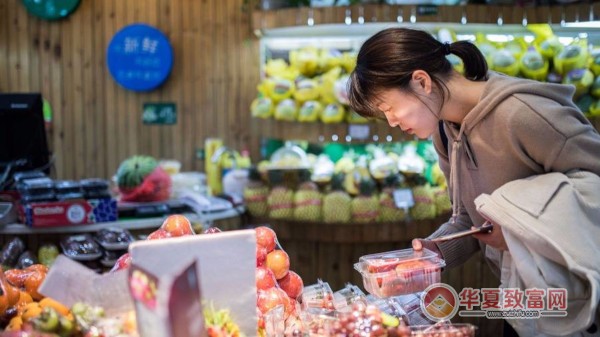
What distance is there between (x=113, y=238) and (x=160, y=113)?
9.79 feet

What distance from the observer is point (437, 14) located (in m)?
4.89

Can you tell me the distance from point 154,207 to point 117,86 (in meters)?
2.52

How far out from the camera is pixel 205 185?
6.01 meters

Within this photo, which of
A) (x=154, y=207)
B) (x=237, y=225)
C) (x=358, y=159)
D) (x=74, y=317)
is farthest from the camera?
(x=358, y=159)

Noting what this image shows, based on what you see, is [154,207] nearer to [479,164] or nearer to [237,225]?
[237,225]

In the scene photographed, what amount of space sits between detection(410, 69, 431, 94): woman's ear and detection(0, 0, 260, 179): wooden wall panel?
4.52 m

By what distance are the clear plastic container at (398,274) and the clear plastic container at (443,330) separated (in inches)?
7.7

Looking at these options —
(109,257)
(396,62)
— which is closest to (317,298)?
(396,62)

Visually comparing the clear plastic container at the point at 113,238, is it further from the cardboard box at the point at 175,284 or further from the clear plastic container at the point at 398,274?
the cardboard box at the point at 175,284

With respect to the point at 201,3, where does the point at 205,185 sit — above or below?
below

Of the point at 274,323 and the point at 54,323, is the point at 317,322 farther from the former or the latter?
the point at 54,323

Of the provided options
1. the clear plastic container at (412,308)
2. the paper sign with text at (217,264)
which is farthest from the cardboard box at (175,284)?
the clear plastic container at (412,308)

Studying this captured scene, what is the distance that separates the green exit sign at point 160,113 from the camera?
6574 millimetres

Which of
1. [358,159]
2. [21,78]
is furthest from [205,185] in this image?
[21,78]
